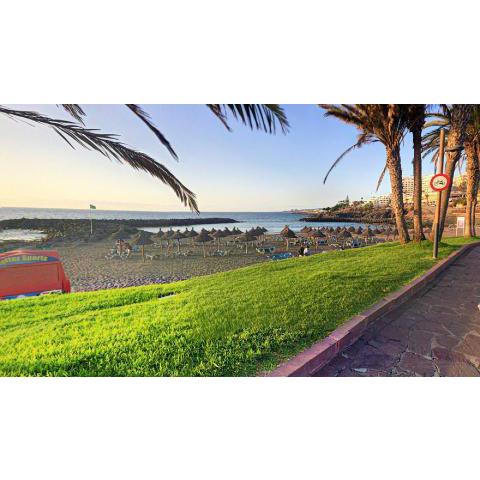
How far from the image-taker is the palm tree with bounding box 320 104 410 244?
683 centimetres

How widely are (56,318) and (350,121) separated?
9.87 m

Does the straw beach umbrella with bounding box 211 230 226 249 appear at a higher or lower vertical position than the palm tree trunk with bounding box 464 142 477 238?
lower

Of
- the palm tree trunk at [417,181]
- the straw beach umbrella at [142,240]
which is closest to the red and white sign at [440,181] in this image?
the palm tree trunk at [417,181]

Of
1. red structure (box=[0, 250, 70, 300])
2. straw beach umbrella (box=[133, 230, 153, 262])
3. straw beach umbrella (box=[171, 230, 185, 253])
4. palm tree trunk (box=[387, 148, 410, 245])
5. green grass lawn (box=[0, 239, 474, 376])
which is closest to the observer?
green grass lawn (box=[0, 239, 474, 376])

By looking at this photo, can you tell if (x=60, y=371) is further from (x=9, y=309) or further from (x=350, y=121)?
(x=350, y=121)

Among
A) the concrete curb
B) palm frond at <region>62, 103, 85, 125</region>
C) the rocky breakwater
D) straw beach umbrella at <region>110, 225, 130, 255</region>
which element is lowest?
the concrete curb

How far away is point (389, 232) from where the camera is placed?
468 inches

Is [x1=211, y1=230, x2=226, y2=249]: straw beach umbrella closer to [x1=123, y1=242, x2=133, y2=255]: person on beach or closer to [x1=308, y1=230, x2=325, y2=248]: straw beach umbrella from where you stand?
[x1=123, y1=242, x2=133, y2=255]: person on beach

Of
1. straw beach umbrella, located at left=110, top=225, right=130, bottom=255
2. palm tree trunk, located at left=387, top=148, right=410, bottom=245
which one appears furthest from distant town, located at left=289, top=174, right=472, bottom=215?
straw beach umbrella, located at left=110, top=225, right=130, bottom=255

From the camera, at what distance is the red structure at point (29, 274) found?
4160 millimetres

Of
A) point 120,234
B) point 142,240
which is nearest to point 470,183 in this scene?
point 142,240

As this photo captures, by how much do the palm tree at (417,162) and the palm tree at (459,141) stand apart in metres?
0.34

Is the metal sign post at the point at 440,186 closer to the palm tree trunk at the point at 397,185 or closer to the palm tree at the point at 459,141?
the palm tree at the point at 459,141

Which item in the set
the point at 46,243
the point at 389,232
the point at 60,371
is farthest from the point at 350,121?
the point at 46,243
